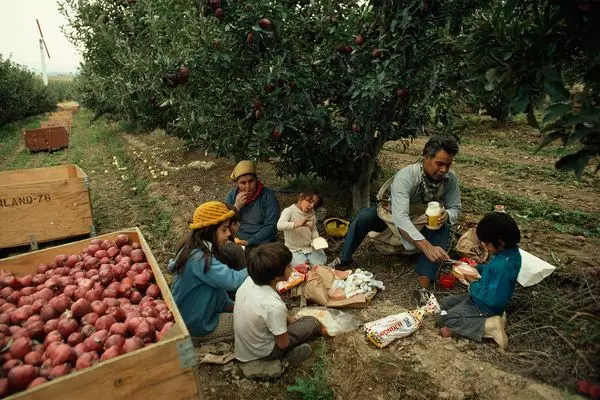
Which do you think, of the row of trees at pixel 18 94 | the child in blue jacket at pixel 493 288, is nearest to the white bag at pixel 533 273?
the child in blue jacket at pixel 493 288

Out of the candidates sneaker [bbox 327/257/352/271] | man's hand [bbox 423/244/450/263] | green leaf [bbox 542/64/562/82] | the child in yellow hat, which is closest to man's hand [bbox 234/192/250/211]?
sneaker [bbox 327/257/352/271]

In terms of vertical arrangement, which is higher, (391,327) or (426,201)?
(426,201)

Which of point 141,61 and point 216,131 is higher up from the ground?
point 141,61

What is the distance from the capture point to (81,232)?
505 cm

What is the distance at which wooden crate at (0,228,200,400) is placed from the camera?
5.60ft

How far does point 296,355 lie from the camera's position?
2939 mm

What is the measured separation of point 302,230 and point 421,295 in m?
1.44

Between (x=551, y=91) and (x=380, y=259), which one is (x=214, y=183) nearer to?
(x=380, y=259)

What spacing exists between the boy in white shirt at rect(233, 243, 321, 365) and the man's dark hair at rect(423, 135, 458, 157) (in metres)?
1.72

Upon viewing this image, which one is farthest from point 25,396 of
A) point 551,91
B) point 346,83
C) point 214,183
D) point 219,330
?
point 214,183

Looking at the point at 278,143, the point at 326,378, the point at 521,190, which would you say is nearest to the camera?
the point at 326,378

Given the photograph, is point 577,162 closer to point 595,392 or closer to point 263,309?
point 595,392

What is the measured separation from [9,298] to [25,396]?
3.68 ft

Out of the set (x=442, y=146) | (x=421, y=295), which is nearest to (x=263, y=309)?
(x=421, y=295)
